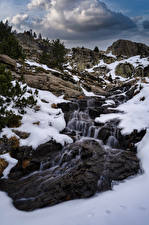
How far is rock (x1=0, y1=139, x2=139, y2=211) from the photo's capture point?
5.41 metres

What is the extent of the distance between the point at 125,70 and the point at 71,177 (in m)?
76.4

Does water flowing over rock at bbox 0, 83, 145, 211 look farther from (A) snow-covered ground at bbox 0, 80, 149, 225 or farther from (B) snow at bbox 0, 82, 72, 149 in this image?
(B) snow at bbox 0, 82, 72, 149

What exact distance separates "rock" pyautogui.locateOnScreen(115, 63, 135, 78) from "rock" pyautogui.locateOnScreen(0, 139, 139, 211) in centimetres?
7045

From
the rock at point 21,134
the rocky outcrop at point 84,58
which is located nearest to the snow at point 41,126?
the rock at point 21,134

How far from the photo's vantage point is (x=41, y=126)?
36.4ft

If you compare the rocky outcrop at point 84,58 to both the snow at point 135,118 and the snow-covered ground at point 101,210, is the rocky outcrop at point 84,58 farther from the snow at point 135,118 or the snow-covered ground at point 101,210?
the snow-covered ground at point 101,210

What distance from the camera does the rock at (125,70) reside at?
7106cm

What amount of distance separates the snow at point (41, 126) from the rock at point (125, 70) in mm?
65597

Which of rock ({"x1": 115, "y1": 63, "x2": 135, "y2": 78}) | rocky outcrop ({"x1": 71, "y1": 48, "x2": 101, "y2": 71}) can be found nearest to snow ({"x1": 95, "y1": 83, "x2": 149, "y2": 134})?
rock ({"x1": 115, "y1": 63, "x2": 135, "y2": 78})

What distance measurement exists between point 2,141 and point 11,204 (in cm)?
428

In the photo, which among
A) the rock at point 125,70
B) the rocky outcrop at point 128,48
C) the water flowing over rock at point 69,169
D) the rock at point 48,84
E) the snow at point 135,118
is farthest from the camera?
the rocky outcrop at point 128,48

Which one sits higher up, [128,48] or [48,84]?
[128,48]

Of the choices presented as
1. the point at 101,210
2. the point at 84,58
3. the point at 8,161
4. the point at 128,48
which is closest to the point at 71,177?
the point at 101,210

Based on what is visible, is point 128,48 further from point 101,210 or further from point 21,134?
point 101,210
